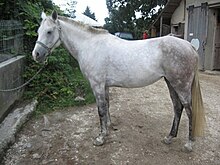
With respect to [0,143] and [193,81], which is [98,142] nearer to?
[0,143]

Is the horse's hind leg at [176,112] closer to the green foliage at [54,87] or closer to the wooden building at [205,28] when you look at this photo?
the green foliage at [54,87]

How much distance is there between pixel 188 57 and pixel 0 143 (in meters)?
2.50

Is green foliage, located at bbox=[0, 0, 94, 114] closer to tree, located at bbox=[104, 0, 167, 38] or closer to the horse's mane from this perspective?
the horse's mane

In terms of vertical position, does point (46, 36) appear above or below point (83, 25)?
below

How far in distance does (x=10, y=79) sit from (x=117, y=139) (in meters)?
2.11

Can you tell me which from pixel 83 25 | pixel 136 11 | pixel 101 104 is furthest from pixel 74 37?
pixel 136 11

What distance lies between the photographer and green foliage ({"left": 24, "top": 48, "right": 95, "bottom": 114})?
15.1 feet

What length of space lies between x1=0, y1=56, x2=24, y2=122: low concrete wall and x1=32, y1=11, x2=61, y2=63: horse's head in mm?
979

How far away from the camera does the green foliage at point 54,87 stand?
4605 millimetres

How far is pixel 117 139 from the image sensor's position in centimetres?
329

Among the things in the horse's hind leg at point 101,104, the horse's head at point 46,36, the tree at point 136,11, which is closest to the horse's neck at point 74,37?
the horse's head at point 46,36

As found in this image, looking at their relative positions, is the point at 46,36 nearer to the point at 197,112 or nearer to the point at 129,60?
the point at 129,60

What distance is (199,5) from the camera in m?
8.75

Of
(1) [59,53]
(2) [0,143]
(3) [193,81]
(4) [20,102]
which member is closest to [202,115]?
(3) [193,81]
